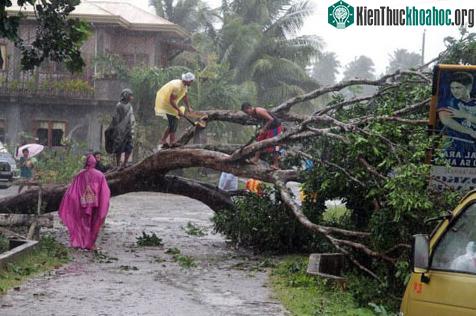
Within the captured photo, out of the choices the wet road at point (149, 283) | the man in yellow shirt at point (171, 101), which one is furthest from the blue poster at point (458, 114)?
the man in yellow shirt at point (171, 101)

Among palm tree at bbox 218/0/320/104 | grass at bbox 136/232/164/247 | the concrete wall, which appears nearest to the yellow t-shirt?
grass at bbox 136/232/164/247

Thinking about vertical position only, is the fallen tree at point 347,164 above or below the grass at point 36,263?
above

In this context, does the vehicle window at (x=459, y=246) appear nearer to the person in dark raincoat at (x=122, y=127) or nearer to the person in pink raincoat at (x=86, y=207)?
the person in pink raincoat at (x=86, y=207)

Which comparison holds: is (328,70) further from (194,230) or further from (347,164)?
(347,164)

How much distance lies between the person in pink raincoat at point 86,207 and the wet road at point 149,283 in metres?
0.42

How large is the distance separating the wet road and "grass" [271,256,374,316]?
181 millimetres

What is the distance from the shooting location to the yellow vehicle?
17.4ft

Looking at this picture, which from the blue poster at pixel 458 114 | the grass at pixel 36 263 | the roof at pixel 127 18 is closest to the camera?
the blue poster at pixel 458 114

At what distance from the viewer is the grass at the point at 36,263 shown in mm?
10915

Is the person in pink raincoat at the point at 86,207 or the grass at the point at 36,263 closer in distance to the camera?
the grass at the point at 36,263

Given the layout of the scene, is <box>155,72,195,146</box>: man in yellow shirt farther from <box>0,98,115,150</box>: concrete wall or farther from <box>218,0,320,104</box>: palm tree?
<box>218,0,320,104</box>: palm tree

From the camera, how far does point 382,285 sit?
9.96 metres

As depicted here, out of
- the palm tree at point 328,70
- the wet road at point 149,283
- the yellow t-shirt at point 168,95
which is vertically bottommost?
the wet road at point 149,283

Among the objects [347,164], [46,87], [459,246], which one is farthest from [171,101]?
[46,87]
